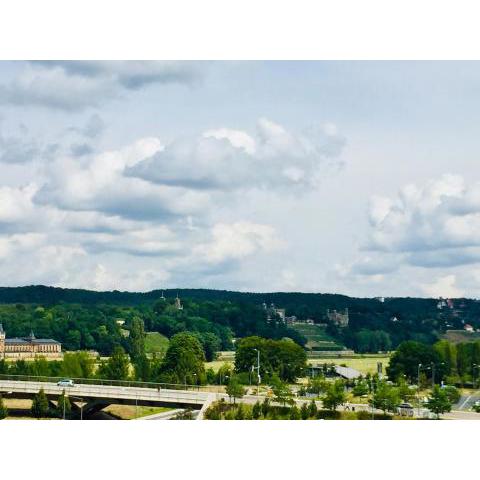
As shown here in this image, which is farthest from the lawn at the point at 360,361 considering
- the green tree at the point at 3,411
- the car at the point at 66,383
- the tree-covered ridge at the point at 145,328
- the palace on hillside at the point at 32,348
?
the green tree at the point at 3,411

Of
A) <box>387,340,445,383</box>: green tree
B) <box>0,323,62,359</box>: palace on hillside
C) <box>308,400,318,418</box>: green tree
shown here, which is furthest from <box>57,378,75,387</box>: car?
<box>0,323,62,359</box>: palace on hillside

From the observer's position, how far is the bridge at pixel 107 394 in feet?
332

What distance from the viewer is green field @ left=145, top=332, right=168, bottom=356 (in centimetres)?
16839

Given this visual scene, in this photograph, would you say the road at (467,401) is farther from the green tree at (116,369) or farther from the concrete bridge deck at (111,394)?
the green tree at (116,369)

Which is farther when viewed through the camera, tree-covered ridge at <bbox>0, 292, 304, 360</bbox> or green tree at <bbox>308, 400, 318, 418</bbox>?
tree-covered ridge at <bbox>0, 292, 304, 360</bbox>

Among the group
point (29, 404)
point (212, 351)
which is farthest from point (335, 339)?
point (29, 404)

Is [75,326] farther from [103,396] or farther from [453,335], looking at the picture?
[103,396]

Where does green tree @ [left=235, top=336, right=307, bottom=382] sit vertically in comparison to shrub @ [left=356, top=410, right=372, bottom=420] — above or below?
above

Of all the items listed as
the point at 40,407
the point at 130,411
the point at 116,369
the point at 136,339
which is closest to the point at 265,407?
the point at 130,411

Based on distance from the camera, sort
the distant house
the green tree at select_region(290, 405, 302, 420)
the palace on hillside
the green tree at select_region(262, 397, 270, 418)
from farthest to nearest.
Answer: the palace on hillside
the distant house
the green tree at select_region(262, 397, 270, 418)
the green tree at select_region(290, 405, 302, 420)

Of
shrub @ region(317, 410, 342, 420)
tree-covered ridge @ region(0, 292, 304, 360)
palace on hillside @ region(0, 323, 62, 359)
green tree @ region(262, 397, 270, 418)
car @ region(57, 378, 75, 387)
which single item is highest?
tree-covered ridge @ region(0, 292, 304, 360)

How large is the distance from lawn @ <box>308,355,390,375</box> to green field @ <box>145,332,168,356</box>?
22.3 meters

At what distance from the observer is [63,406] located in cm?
9781

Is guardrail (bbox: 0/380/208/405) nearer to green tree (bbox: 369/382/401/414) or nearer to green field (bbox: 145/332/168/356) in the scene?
green tree (bbox: 369/382/401/414)
